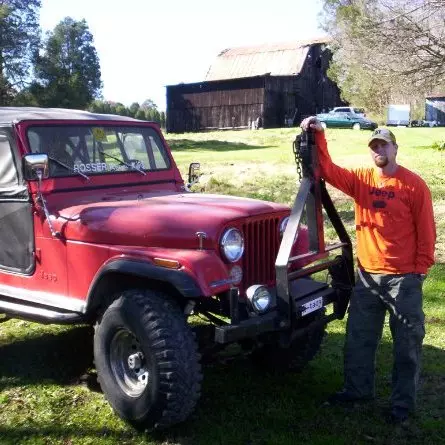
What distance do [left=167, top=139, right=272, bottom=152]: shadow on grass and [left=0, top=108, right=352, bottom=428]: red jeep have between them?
726 inches

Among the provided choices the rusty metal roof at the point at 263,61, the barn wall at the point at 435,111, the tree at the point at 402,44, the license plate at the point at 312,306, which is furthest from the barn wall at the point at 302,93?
the license plate at the point at 312,306

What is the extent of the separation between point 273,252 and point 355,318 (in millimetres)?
702

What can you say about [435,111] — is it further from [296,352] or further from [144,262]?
[144,262]

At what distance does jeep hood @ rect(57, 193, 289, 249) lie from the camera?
3.90 meters

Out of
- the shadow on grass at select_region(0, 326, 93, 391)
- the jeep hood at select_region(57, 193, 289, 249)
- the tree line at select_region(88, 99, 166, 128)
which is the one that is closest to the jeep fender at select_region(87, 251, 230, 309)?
the jeep hood at select_region(57, 193, 289, 249)

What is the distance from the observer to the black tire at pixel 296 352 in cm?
472

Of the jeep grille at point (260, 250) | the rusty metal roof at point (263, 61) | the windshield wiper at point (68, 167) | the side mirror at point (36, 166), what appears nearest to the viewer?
the jeep grille at point (260, 250)

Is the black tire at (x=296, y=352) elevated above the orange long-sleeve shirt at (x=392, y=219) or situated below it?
below

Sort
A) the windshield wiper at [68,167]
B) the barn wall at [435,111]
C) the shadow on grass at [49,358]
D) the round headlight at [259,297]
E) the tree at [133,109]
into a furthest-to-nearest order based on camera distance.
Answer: the tree at [133,109], the barn wall at [435,111], the shadow on grass at [49,358], the windshield wiper at [68,167], the round headlight at [259,297]

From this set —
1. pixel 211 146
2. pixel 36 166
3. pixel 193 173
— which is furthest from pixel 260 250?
pixel 211 146

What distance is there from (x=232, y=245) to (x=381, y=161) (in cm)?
109

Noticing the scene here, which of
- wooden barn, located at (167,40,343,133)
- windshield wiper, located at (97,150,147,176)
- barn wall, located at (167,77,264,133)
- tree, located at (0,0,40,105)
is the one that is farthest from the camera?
wooden barn, located at (167,40,343,133)

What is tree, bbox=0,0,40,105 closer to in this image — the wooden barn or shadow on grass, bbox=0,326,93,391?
the wooden barn

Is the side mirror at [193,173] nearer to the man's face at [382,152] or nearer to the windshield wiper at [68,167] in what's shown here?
the windshield wiper at [68,167]
